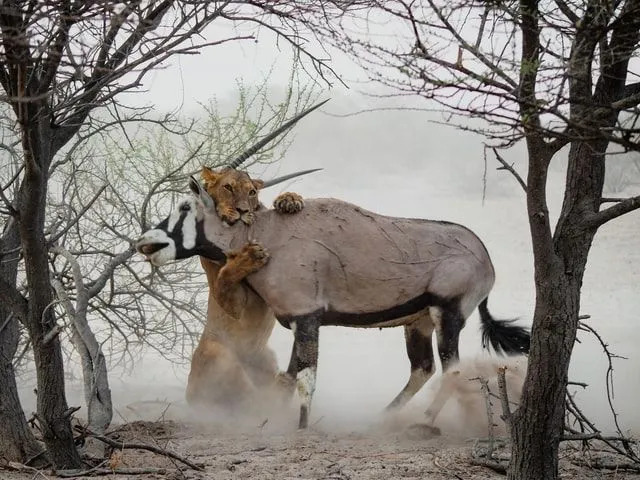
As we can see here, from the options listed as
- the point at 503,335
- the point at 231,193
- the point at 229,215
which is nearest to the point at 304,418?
the point at 229,215

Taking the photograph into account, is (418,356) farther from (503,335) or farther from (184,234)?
(184,234)

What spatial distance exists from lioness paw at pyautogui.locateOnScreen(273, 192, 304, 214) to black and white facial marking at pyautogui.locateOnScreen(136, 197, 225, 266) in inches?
21.2

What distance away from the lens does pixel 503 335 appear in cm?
744

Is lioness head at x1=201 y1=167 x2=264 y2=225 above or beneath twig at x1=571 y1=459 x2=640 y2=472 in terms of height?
above

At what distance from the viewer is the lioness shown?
22.4 feet

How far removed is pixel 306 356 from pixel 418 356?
1063 millimetres

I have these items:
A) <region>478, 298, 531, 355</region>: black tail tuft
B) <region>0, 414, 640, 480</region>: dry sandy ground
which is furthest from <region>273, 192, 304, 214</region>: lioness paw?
<region>478, 298, 531, 355</region>: black tail tuft

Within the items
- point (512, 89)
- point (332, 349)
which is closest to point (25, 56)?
point (512, 89)

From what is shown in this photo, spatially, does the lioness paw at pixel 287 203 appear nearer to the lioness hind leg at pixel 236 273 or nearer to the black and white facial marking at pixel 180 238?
the lioness hind leg at pixel 236 273

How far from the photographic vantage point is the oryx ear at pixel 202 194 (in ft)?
22.0

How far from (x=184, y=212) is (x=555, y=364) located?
10.9 ft

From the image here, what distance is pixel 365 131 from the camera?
3153 cm

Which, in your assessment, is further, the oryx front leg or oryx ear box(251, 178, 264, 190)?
oryx ear box(251, 178, 264, 190)

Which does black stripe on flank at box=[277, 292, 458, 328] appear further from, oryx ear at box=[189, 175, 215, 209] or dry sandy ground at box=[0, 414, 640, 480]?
oryx ear at box=[189, 175, 215, 209]
